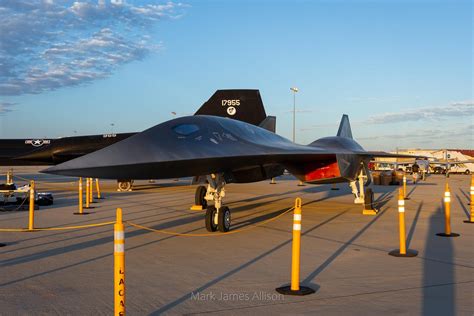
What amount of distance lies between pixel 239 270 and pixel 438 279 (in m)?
2.76

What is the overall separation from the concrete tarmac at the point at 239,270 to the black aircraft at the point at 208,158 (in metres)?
1.35

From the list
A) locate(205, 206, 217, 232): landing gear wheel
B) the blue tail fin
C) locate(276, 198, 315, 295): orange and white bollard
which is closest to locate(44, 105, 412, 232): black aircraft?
locate(205, 206, 217, 232): landing gear wheel

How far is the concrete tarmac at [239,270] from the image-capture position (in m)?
4.93

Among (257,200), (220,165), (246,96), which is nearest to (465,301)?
(220,165)

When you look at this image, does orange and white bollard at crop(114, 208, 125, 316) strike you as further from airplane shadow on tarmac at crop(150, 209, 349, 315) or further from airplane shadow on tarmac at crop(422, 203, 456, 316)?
airplane shadow on tarmac at crop(422, 203, 456, 316)

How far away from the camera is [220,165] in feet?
31.8

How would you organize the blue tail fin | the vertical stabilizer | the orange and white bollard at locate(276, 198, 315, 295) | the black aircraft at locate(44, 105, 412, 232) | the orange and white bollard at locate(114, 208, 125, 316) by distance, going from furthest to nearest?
the vertical stabilizer
the blue tail fin
the black aircraft at locate(44, 105, 412, 232)
the orange and white bollard at locate(276, 198, 315, 295)
the orange and white bollard at locate(114, 208, 125, 316)

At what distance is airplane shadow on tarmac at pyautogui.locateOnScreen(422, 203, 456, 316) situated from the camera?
487 centimetres

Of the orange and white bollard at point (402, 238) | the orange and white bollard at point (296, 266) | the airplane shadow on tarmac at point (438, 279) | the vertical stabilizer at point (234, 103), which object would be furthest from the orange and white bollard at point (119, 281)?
the vertical stabilizer at point (234, 103)

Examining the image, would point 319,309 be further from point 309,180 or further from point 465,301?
point 309,180

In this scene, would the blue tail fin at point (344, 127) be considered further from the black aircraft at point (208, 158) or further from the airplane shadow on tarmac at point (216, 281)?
the airplane shadow on tarmac at point (216, 281)

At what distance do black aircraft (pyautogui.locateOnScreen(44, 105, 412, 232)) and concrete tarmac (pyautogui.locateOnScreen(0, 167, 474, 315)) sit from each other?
1348 millimetres

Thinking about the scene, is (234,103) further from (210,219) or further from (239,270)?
(239,270)

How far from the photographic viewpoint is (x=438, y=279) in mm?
6066
